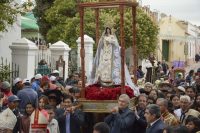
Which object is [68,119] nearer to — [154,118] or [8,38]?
[154,118]

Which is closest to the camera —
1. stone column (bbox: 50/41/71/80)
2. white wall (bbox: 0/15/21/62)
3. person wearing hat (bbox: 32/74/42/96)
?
person wearing hat (bbox: 32/74/42/96)

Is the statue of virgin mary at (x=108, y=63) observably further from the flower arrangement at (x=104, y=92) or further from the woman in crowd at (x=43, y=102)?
the woman in crowd at (x=43, y=102)

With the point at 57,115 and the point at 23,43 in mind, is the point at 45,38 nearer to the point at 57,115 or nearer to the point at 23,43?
the point at 23,43

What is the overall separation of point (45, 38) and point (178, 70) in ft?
47.8

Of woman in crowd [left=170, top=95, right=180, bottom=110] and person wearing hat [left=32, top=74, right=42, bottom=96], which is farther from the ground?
person wearing hat [left=32, top=74, right=42, bottom=96]

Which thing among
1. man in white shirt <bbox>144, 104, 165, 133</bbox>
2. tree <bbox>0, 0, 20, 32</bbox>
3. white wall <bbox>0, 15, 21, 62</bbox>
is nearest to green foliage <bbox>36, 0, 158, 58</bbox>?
white wall <bbox>0, 15, 21, 62</bbox>

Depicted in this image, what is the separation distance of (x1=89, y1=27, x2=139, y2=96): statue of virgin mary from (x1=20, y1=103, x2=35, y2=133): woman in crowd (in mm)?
2746

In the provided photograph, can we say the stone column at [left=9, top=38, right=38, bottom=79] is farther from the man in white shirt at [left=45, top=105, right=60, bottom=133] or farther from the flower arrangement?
the man in white shirt at [left=45, top=105, right=60, bottom=133]

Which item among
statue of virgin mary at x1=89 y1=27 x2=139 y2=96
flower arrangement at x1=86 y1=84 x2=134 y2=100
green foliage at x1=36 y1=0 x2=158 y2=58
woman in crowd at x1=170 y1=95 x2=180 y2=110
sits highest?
green foliage at x1=36 y1=0 x2=158 y2=58

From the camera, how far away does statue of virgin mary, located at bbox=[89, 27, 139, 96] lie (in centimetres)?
1389

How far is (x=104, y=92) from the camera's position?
13.2 m

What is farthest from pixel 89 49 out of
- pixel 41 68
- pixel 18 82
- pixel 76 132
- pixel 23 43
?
pixel 76 132

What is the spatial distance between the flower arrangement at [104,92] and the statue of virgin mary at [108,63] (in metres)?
0.33

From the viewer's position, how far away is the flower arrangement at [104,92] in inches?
518
